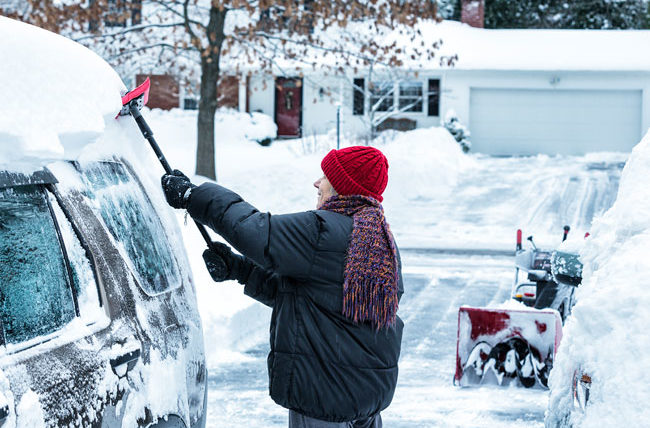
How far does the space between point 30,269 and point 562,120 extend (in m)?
27.2

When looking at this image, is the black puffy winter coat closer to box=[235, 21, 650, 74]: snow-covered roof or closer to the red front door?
box=[235, 21, 650, 74]: snow-covered roof

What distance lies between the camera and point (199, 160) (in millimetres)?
16859

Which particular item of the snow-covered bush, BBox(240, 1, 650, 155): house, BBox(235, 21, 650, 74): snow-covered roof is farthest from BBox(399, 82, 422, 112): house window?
the snow-covered bush

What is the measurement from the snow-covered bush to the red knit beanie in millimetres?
24202

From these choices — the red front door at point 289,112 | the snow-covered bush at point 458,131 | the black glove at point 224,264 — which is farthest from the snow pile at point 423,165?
the black glove at point 224,264

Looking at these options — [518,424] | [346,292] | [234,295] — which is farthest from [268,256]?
[234,295]

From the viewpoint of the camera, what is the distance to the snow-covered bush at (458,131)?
89.0 ft

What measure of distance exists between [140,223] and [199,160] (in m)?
14.1

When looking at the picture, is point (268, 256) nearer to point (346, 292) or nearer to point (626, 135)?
point (346, 292)

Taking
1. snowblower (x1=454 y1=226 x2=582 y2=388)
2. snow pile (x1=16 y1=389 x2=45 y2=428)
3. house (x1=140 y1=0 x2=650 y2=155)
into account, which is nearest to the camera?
snow pile (x1=16 y1=389 x2=45 y2=428)

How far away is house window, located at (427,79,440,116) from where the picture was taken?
96.0ft

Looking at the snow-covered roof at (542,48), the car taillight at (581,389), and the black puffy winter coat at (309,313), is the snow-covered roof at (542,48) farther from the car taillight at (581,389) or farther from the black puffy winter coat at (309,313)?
the black puffy winter coat at (309,313)

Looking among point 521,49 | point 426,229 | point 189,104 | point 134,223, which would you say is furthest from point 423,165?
point 134,223

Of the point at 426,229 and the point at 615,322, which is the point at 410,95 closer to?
the point at 426,229
